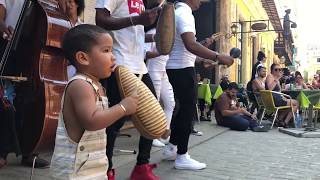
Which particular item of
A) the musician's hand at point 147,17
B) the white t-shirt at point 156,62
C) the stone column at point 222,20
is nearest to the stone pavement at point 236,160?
the white t-shirt at point 156,62

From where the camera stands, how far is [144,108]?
2227 millimetres

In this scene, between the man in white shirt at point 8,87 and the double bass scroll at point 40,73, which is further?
the man in white shirt at point 8,87

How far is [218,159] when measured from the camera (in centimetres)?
505

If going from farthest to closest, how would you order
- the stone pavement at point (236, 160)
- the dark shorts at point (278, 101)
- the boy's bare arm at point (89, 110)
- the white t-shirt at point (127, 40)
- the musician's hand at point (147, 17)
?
1. the dark shorts at point (278, 101)
2. the stone pavement at point (236, 160)
3. the white t-shirt at point (127, 40)
4. the musician's hand at point (147, 17)
5. the boy's bare arm at point (89, 110)

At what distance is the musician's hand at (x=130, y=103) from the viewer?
6.73 feet

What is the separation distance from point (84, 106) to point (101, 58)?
0.25 meters

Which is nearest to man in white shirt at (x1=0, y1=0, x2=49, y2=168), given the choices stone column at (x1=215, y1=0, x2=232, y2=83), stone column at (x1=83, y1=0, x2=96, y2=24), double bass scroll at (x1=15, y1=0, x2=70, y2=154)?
double bass scroll at (x1=15, y1=0, x2=70, y2=154)

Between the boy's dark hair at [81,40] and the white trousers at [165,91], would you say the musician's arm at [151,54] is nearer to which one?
the white trousers at [165,91]

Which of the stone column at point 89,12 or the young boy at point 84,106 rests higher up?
the stone column at point 89,12

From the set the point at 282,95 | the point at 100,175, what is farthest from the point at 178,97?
the point at 282,95

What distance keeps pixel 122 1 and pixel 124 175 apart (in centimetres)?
159

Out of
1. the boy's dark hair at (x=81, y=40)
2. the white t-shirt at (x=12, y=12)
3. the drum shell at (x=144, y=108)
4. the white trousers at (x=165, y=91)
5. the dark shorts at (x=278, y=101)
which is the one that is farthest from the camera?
the dark shorts at (x=278, y=101)

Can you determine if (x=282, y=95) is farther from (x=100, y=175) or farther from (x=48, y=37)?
(x=100, y=175)

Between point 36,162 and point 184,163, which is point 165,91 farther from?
point 36,162
